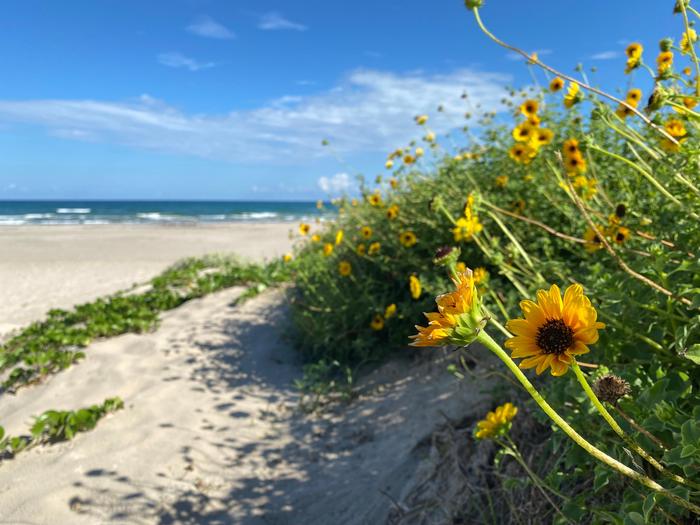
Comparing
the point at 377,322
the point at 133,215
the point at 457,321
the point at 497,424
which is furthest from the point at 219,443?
the point at 133,215

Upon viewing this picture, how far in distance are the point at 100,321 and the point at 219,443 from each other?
2.59 m

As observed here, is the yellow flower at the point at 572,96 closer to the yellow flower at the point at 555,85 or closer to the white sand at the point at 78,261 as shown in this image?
the yellow flower at the point at 555,85

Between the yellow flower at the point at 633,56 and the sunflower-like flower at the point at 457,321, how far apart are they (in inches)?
68.9

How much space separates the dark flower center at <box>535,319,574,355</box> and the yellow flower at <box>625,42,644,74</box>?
5.68 ft

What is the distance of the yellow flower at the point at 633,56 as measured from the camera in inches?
86.9

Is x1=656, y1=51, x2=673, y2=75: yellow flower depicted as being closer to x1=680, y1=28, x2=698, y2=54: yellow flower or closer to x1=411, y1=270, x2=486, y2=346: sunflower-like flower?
x1=680, y1=28, x2=698, y2=54: yellow flower

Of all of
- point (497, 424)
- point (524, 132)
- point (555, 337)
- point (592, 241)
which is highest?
point (524, 132)

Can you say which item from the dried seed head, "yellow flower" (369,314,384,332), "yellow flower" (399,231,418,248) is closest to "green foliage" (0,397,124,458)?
"yellow flower" (369,314,384,332)

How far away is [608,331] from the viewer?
1770mm

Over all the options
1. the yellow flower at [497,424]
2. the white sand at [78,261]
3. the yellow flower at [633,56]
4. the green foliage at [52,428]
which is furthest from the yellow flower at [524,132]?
the white sand at [78,261]

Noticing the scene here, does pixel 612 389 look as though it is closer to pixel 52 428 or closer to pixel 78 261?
pixel 52 428


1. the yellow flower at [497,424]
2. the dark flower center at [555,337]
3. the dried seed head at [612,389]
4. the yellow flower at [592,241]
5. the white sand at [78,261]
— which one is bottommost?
the white sand at [78,261]

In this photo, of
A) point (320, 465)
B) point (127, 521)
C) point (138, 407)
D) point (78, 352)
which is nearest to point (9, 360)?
point (78, 352)

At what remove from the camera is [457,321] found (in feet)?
3.14
